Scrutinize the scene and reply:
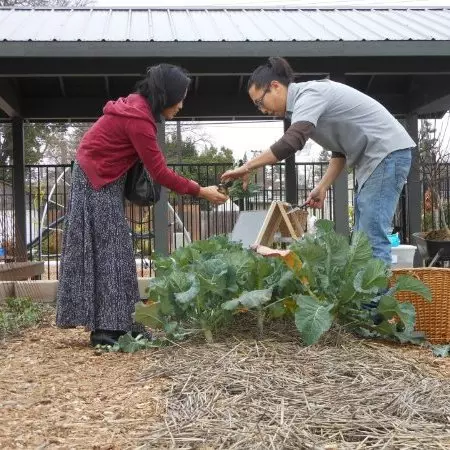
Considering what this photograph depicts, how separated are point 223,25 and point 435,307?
4.01 m

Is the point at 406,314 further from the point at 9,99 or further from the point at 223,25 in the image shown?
the point at 9,99

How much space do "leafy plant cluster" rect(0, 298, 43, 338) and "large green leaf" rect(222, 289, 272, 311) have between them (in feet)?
5.90

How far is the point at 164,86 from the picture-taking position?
3777 millimetres

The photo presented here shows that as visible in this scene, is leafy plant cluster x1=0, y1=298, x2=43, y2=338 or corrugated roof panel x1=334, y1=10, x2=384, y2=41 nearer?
leafy plant cluster x1=0, y1=298, x2=43, y2=338

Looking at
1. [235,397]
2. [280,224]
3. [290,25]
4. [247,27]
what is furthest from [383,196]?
[290,25]

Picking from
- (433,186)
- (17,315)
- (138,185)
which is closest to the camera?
(138,185)

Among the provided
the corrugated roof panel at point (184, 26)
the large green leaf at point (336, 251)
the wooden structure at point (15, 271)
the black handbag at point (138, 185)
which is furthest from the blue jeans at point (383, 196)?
the wooden structure at point (15, 271)

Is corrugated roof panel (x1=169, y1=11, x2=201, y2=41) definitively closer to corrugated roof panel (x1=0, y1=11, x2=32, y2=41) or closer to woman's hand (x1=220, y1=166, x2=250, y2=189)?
corrugated roof panel (x1=0, y1=11, x2=32, y2=41)

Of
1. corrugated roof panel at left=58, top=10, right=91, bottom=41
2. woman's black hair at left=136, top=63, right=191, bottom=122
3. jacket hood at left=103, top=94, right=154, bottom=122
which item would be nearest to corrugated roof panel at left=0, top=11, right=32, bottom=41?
corrugated roof panel at left=58, top=10, right=91, bottom=41

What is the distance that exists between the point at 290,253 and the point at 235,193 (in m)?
2.45

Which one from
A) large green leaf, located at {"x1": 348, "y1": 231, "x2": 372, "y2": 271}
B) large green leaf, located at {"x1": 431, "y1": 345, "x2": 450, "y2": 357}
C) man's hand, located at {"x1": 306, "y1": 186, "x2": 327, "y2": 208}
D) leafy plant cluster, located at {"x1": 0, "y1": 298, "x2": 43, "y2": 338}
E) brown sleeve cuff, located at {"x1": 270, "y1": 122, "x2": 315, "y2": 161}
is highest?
brown sleeve cuff, located at {"x1": 270, "y1": 122, "x2": 315, "y2": 161}

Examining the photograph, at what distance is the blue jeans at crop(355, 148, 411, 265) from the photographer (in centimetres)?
396

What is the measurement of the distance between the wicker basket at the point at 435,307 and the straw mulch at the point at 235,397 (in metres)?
0.33

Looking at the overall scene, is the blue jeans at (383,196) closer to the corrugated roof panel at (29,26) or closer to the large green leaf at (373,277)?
the large green leaf at (373,277)
